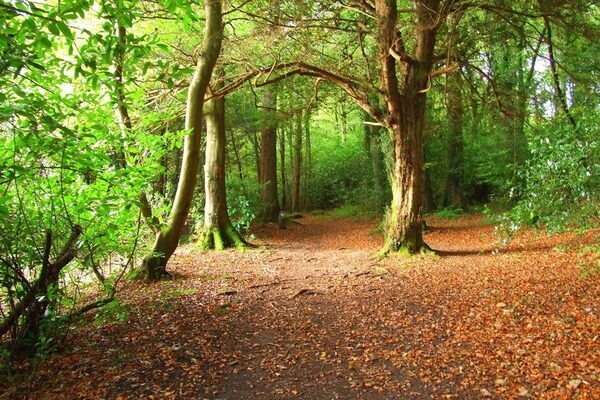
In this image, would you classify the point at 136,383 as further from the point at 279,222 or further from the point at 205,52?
the point at 279,222

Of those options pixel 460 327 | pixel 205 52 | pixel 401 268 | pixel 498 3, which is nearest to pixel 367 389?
pixel 460 327

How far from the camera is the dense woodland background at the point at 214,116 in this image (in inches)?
132

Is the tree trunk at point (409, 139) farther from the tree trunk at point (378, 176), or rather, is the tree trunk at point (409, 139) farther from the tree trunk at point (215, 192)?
the tree trunk at point (378, 176)

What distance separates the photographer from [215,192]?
11.6 m

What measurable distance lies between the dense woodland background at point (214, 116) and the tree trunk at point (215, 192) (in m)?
0.04

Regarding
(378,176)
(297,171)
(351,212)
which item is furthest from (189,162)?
(297,171)

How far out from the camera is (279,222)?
16578mm

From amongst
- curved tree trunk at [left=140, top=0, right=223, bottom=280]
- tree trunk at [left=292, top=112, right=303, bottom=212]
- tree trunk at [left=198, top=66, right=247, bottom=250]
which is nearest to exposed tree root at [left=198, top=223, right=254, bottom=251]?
tree trunk at [left=198, top=66, right=247, bottom=250]

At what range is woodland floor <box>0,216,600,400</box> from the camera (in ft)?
12.5

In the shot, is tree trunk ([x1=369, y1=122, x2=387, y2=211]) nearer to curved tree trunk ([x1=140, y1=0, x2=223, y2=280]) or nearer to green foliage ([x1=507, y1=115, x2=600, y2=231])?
curved tree trunk ([x1=140, y1=0, x2=223, y2=280])

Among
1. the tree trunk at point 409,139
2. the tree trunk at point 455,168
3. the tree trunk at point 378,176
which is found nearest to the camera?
the tree trunk at point 409,139

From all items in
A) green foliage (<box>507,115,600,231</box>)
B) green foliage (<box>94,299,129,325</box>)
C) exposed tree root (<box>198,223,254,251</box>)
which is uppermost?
green foliage (<box>507,115,600,231</box>)

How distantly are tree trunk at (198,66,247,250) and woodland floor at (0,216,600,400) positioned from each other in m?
3.00

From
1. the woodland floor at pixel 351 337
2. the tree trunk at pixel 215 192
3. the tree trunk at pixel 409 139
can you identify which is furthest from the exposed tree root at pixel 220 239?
the tree trunk at pixel 409 139
